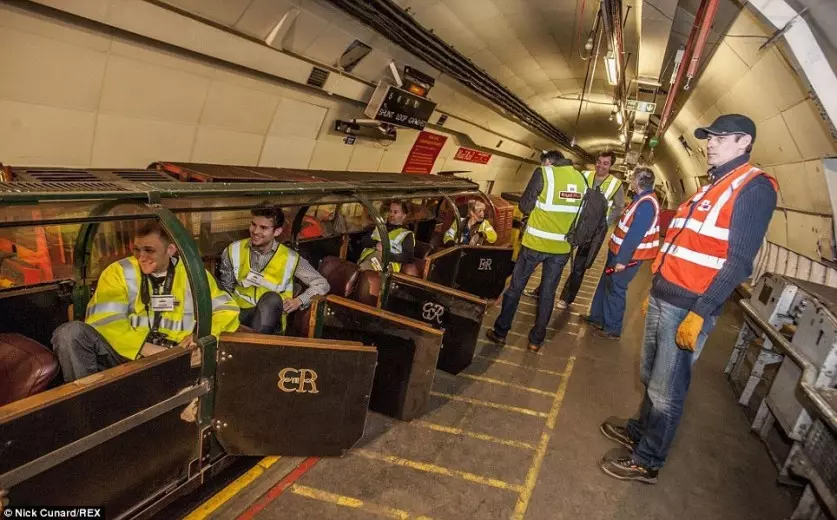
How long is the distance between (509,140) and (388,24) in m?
11.1

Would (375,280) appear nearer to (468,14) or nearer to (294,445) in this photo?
(294,445)

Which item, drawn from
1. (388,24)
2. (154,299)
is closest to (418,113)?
(388,24)

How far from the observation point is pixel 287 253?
3.61m

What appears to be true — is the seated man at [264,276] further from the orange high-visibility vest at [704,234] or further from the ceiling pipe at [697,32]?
the ceiling pipe at [697,32]

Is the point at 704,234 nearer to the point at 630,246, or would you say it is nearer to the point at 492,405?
the point at 492,405

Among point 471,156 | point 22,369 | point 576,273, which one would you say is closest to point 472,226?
point 576,273

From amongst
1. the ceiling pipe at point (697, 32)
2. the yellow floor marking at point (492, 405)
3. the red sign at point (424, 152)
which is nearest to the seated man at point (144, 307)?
the yellow floor marking at point (492, 405)

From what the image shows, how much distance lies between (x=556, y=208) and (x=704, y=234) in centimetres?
185

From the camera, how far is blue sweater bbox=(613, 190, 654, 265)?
5145 mm

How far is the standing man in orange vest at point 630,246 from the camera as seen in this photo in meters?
5.18

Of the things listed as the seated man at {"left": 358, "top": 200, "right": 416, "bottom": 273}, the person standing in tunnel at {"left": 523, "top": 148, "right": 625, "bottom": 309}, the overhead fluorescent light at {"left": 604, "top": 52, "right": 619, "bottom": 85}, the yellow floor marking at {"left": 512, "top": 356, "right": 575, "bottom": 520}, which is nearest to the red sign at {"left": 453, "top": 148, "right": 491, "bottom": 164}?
the overhead fluorescent light at {"left": 604, "top": 52, "right": 619, "bottom": 85}

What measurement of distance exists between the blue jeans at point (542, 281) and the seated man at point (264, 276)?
7.40 feet

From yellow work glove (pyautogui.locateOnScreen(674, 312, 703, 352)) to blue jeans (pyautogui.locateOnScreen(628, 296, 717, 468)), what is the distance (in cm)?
15

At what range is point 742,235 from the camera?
2514 mm
